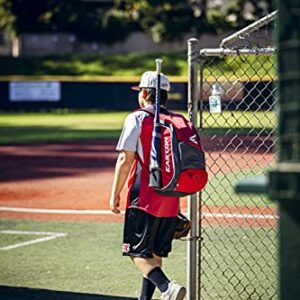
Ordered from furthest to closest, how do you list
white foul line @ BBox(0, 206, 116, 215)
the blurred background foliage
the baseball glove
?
the blurred background foliage, white foul line @ BBox(0, 206, 116, 215), the baseball glove

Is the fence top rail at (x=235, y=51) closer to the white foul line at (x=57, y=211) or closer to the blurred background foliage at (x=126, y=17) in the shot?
the white foul line at (x=57, y=211)

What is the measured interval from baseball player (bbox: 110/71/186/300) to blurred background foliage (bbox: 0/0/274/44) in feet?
147

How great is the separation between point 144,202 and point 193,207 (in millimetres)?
464

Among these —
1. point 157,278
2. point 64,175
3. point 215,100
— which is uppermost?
point 215,100

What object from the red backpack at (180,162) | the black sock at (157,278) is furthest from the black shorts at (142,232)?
the red backpack at (180,162)

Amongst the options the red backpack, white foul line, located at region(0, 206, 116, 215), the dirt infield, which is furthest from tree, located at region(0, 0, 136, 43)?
the red backpack

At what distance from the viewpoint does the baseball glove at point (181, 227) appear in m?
6.53

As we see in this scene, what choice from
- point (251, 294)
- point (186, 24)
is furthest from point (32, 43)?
point (251, 294)

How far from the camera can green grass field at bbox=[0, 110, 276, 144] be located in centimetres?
2472

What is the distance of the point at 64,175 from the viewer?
1681 cm

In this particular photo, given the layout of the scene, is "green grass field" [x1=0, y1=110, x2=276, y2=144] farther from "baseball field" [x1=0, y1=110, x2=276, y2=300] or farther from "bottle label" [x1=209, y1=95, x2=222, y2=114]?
"bottle label" [x1=209, y1=95, x2=222, y2=114]

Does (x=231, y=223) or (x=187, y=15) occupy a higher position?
(x=187, y=15)

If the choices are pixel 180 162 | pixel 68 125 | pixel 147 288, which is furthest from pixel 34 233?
pixel 68 125

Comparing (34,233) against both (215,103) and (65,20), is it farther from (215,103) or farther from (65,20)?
(65,20)
